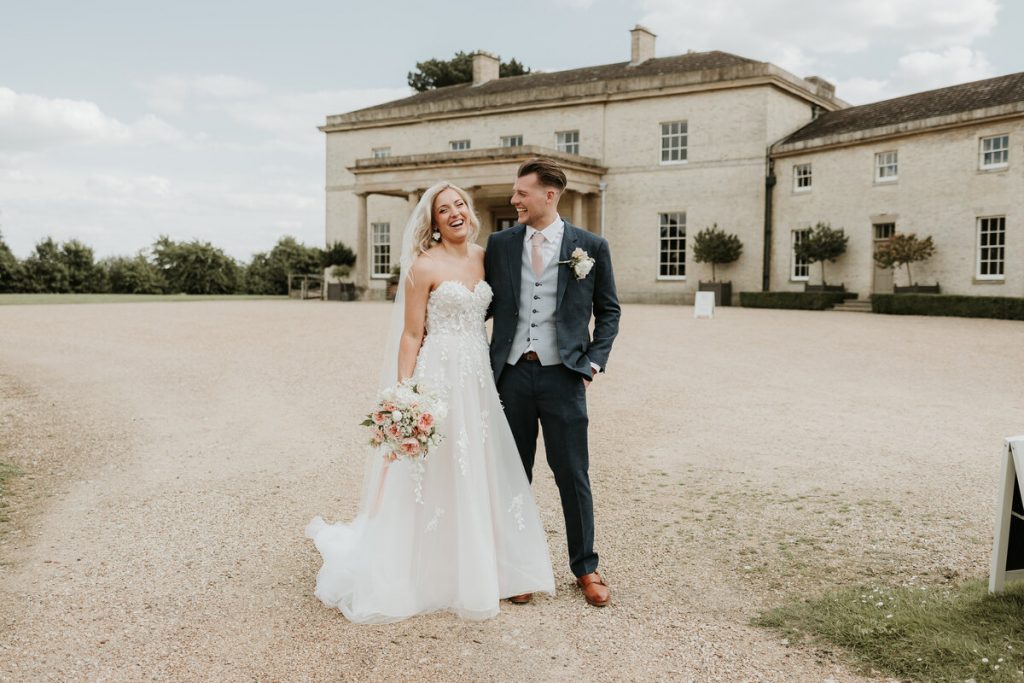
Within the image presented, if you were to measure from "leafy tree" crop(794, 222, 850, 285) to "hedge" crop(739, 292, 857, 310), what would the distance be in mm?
1275

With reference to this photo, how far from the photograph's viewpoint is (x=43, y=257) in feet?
142

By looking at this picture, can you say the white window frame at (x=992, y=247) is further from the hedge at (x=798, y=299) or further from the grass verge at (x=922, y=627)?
the grass verge at (x=922, y=627)

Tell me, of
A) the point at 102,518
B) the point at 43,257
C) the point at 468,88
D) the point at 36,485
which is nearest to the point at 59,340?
the point at 36,485

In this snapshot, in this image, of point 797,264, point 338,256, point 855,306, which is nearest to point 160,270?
point 338,256

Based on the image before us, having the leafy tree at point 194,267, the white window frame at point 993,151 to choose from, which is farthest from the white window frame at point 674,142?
the leafy tree at point 194,267

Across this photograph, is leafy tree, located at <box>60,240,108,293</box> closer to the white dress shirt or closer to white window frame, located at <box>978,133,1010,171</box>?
white window frame, located at <box>978,133,1010,171</box>

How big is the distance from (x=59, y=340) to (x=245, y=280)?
33574 mm

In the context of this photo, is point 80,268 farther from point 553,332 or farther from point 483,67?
point 553,332

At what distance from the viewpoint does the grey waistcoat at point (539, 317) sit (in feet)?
13.4

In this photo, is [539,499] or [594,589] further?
[539,499]

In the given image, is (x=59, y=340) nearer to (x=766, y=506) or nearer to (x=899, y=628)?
(x=766, y=506)

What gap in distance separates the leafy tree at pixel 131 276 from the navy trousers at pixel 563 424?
4532 centimetres

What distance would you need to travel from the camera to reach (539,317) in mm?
4098

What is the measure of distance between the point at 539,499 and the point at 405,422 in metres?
2.30
